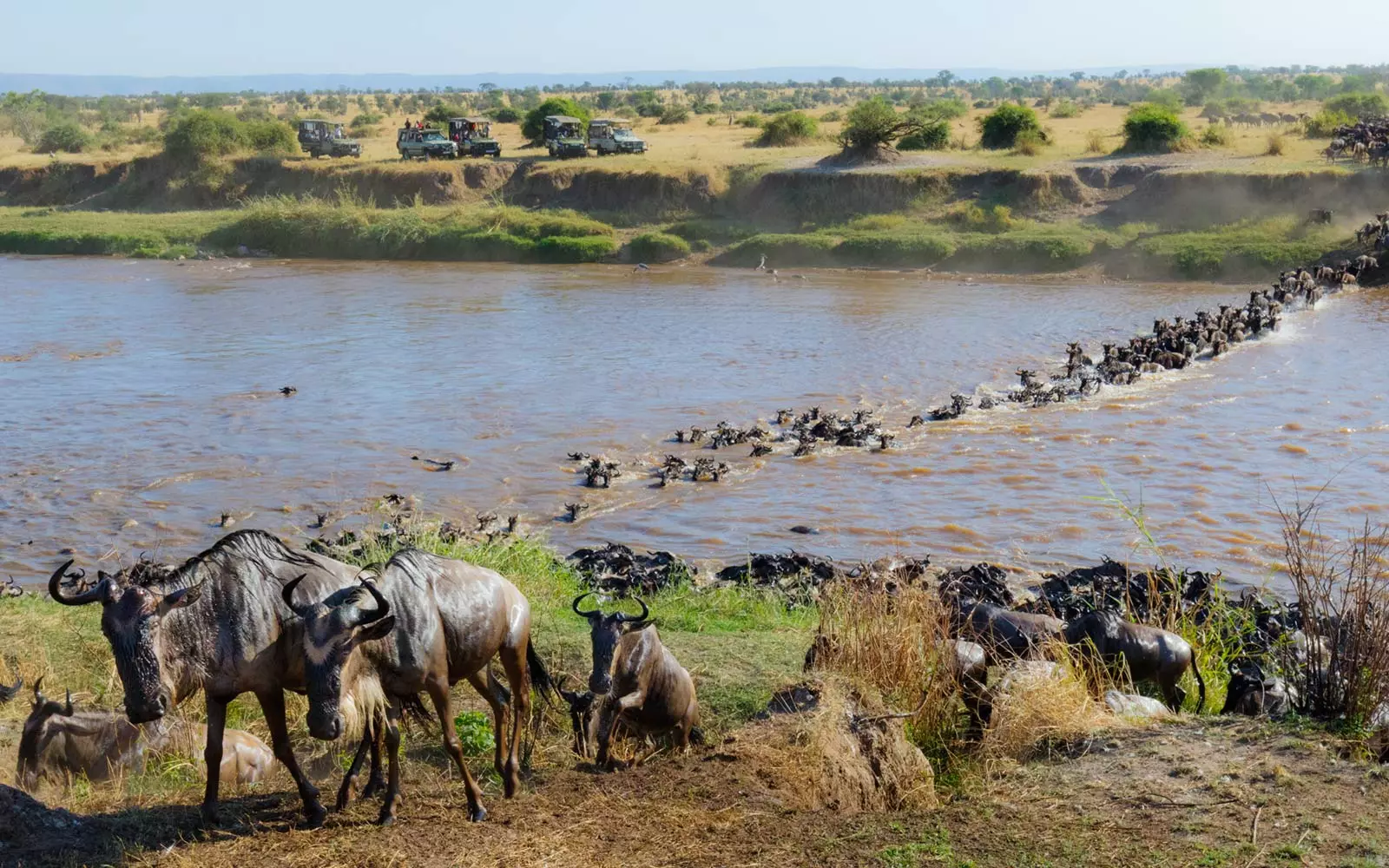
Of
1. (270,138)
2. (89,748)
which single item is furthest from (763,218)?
(89,748)

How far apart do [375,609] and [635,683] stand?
1.48 m

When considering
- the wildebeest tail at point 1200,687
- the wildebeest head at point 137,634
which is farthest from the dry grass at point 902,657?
the wildebeest head at point 137,634

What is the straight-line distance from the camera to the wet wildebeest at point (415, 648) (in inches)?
199

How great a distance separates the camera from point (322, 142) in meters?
45.0

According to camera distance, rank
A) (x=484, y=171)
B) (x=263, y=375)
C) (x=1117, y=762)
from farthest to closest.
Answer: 1. (x=484, y=171)
2. (x=263, y=375)
3. (x=1117, y=762)

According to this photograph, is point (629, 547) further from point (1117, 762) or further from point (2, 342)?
point (2, 342)

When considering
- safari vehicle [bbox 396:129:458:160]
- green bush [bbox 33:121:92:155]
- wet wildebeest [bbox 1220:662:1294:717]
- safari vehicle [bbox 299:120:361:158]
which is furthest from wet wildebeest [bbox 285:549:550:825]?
green bush [bbox 33:121:92:155]

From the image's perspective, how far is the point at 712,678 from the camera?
7441mm

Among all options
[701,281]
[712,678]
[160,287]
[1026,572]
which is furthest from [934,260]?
[712,678]

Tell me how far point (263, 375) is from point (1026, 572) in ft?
45.2

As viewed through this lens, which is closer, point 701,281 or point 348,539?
point 348,539

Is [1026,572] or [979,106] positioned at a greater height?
[979,106]

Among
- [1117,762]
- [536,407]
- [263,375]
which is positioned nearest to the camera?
[1117,762]

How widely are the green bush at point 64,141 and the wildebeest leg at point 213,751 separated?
189 ft
